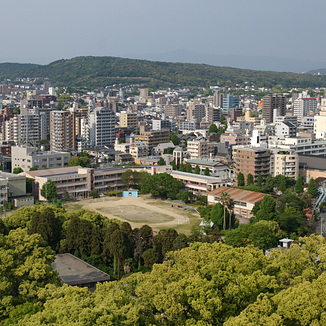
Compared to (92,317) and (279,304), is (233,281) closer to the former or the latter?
(279,304)

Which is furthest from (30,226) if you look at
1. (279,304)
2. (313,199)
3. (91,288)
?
(313,199)

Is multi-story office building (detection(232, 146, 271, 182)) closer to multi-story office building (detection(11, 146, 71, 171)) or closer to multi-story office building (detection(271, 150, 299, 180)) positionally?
multi-story office building (detection(271, 150, 299, 180))

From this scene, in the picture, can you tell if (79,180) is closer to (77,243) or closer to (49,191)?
(49,191)

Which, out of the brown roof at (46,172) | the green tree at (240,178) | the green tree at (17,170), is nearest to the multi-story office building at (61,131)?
the green tree at (17,170)

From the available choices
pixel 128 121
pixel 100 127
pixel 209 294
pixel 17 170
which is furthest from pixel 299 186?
pixel 128 121

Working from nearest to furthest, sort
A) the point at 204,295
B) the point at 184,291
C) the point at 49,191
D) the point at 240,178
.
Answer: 1. the point at 204,295
2. the point at 184,291
3. the point at 49,191
4. the point at 240,178

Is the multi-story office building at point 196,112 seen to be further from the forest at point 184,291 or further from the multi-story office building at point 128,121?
the forest at point 184,291
